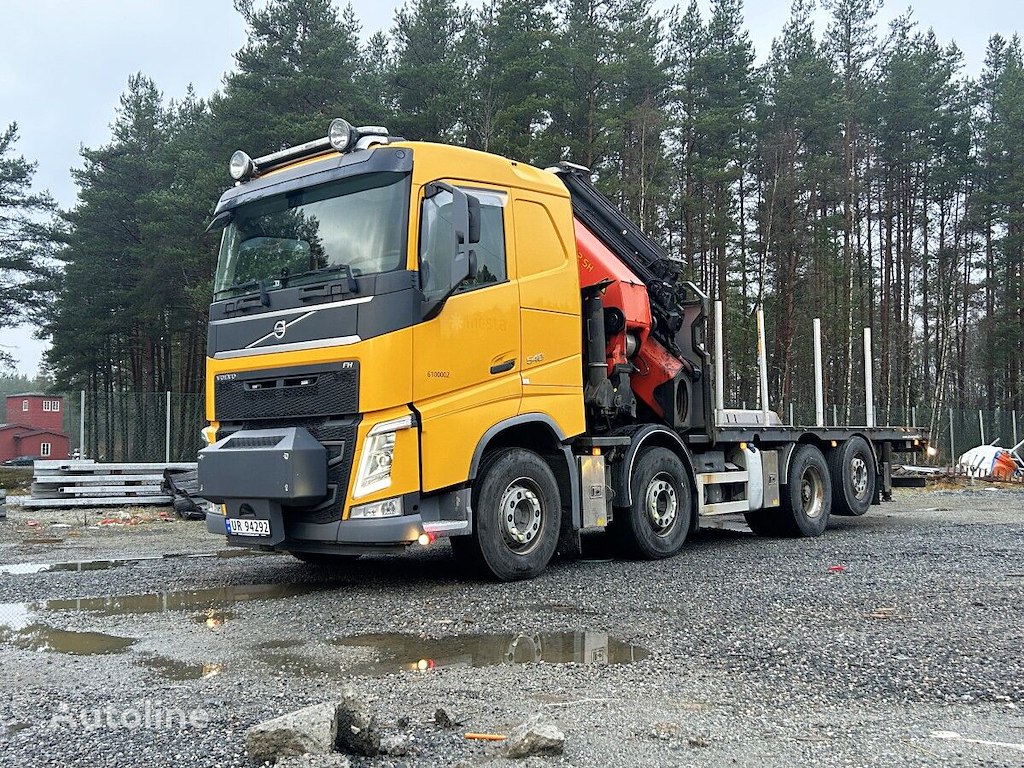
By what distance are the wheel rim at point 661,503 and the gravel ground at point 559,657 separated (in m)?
0.46

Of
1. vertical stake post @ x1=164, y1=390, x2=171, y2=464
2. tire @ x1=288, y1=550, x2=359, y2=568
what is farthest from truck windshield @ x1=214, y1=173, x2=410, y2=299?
vertical stake post @ x1=164, y1=390, x2=171, y2=464

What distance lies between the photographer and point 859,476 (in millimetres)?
12484

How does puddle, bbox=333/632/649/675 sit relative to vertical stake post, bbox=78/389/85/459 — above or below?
below

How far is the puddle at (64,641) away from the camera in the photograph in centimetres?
518

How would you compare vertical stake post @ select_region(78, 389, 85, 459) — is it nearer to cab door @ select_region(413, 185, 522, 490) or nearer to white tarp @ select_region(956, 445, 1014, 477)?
cab door @ select_region(413, 185, 522, 490)

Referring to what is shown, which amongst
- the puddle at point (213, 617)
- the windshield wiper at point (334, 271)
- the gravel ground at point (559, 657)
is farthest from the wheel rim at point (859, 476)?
the puddle at point (213, 617)

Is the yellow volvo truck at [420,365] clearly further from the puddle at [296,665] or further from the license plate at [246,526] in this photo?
the puddle at [296,665]

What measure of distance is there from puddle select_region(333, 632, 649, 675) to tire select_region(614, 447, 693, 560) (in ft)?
10.5

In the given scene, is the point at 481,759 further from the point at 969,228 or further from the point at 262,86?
the point at 969,228

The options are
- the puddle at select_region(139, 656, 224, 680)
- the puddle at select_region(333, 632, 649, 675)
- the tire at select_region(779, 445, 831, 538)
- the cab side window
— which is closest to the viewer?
the puddle at select_region(139, 656, 224, 680)

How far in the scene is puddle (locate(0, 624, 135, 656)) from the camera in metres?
5.18

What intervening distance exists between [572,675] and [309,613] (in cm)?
241

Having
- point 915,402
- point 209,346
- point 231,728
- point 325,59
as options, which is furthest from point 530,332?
point 915,402

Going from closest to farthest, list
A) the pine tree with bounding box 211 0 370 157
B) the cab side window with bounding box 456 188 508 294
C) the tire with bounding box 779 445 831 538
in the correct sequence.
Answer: the cab side window with bounding box 456 188 508 294, the tire with bounding box 779 445 831 538, the pine tree with bounding box 211 0 370 157
